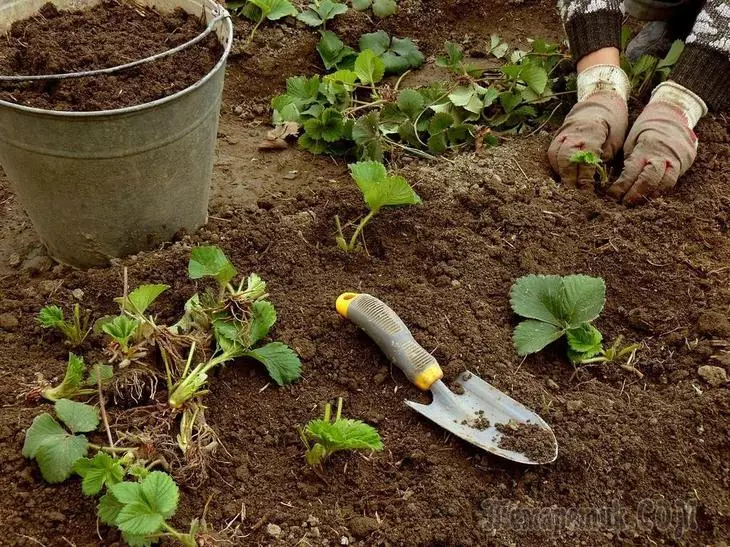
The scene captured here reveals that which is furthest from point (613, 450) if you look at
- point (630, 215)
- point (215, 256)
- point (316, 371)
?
point (215, 256)

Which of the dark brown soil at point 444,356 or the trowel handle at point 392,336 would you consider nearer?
the dark brown soil at point 444,356

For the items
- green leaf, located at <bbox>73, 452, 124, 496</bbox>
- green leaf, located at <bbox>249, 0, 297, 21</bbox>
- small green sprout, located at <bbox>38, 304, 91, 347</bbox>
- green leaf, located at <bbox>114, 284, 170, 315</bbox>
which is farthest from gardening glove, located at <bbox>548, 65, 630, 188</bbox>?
green leaf, located at <bbox>73, 452, 124, 496</bbox>

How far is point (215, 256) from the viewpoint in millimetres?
1712

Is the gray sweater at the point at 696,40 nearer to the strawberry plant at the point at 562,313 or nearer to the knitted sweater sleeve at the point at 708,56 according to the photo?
the knitted sweater sleeve at the point at 708,56

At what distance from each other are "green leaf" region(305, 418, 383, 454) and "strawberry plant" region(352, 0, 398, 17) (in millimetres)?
2043

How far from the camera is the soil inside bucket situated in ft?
5.92

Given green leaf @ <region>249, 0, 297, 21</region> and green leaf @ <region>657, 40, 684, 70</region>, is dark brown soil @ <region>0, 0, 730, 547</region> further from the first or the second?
green leaf @ <region>249, 0, 297, 21</region>

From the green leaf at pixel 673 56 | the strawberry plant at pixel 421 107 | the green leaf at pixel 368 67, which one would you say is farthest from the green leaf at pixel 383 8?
the green leaf at pixel 673 56

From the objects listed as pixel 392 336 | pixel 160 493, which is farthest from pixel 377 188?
pixel 160 493

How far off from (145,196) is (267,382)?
0.60 m

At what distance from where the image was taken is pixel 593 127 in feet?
7.48

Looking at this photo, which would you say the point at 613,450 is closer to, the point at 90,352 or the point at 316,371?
the point at 316,371

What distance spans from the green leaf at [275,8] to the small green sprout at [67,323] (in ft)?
5.00

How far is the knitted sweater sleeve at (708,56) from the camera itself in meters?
2.32
